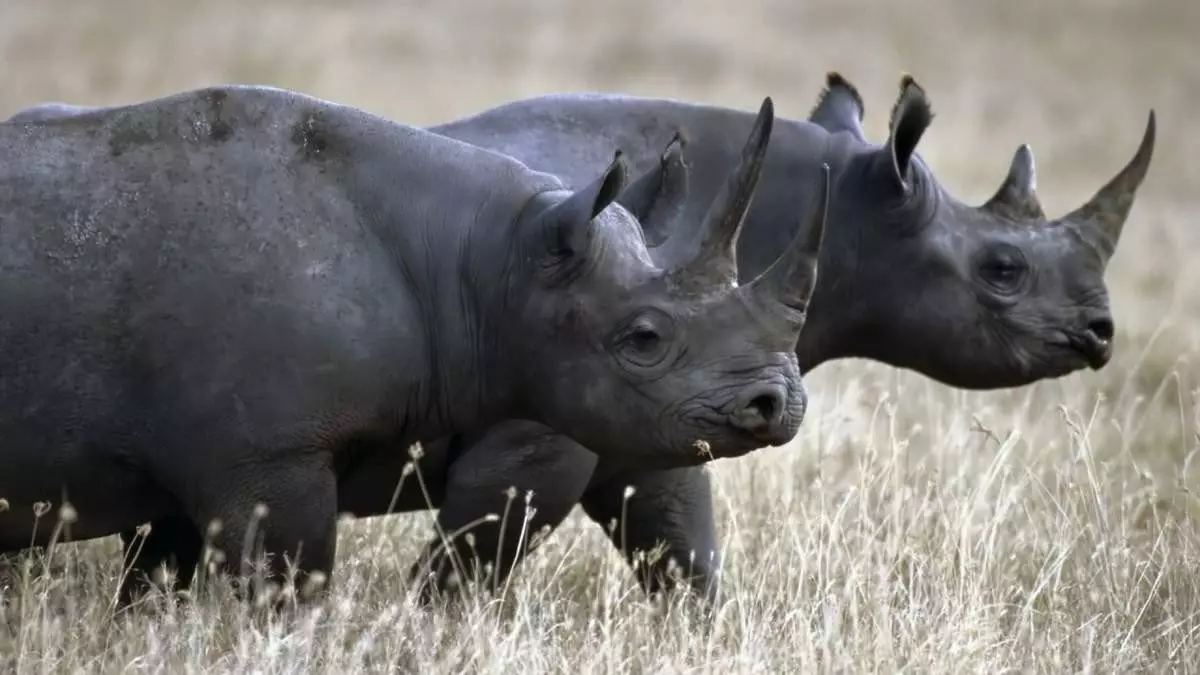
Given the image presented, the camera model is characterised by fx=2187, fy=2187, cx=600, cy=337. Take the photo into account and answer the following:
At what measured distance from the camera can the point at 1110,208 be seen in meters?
7.74

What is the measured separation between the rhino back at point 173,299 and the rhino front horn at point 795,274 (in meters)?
1.02

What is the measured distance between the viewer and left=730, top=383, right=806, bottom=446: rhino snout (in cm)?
581

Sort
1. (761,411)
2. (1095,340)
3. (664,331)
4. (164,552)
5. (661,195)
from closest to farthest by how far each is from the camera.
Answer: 1. (761,411)
2. (664,331)
3. (661,195)
4. (164,552)
5. (1095,340)

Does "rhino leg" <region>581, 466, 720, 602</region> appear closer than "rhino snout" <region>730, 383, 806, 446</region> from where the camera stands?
No

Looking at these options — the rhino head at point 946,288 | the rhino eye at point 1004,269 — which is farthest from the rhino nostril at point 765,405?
the rhino eye at point 1004,269

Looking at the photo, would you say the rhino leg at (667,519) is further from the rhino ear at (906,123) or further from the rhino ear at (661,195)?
the rhino ear at (906,123)

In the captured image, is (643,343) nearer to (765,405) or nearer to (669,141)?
(765,405)

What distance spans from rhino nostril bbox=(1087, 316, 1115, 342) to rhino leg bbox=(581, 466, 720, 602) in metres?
1.43

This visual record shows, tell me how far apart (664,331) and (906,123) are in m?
1.75

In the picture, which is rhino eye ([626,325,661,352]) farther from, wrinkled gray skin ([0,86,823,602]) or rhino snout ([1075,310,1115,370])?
rhino snout ([1075,310,1115,370])

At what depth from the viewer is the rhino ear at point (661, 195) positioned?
649cm

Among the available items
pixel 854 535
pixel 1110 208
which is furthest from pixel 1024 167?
pixel 854 535

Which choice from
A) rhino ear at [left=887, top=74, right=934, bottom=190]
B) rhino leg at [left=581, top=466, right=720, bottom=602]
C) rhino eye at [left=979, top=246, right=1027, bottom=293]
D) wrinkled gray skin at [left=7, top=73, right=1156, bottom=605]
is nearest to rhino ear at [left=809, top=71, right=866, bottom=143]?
wrinkled gray skin at [left=7, top=73, right=1156, bottom=605]

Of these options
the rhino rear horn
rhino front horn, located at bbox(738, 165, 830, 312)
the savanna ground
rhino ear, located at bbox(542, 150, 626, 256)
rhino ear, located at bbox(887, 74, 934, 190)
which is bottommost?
the savanna ground
